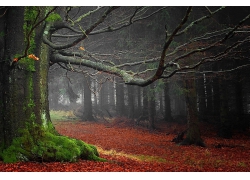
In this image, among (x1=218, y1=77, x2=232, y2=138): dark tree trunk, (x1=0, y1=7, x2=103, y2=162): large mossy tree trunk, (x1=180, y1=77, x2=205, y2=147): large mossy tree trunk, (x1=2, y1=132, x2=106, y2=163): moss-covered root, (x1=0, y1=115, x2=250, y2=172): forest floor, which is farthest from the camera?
(x1=218, y1=77, x2=232, y2=138): dark tree trunk

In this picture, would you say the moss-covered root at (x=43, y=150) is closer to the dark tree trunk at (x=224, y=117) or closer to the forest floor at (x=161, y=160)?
the forest floor at (x=161, y=160)

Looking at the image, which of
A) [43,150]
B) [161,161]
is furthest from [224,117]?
[43,150]

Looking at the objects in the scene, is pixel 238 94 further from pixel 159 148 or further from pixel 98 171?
pixel 98 171

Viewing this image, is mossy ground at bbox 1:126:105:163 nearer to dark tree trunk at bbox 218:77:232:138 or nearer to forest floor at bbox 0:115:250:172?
forest floor at bbox 0:115:250:172

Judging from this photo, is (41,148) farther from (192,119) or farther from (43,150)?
(192,119)

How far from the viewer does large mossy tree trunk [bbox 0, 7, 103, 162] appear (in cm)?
542

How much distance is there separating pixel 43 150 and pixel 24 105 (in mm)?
1250

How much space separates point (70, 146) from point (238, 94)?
48.9ft

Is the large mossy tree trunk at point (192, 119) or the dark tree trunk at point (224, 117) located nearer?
the large mossy tree trunk at point (192, 119)

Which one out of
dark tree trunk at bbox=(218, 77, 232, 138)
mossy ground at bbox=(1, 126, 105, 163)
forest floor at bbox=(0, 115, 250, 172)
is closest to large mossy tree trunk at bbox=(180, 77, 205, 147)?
forest floor at bbox=(0, 115, 250, 172)

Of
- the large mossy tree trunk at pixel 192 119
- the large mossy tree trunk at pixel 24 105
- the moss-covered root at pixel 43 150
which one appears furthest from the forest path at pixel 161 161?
the large mossy tree trunk at pixel 192 119

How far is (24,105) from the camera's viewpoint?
18.4 ft

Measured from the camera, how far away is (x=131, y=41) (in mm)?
16203

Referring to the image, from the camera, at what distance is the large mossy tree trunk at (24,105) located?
5418 mm
